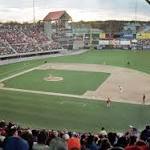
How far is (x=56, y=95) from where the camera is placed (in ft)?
123

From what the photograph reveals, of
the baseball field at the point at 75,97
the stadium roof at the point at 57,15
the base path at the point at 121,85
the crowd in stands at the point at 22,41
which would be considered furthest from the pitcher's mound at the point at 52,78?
the stadium roof at the point at 57,15

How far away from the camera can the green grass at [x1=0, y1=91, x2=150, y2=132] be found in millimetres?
27453

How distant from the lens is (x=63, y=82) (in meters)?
45.5

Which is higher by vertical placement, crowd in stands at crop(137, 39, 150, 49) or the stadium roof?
the stadium roof

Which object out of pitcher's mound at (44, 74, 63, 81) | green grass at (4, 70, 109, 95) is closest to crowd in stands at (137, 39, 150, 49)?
green grass at (4, 70, 109, 95)

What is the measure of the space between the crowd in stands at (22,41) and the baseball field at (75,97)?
19.6 metres

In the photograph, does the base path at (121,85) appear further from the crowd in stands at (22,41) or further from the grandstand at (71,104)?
the crowd in stands at (22,41)

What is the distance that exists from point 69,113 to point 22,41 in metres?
56.5

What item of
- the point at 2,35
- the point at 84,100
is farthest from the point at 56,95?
the point at 2,35

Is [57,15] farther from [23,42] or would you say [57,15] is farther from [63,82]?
[63,82]

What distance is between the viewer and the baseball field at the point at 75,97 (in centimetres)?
2827

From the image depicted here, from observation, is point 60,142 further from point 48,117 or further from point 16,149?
point 48,117

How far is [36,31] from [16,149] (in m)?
91.6

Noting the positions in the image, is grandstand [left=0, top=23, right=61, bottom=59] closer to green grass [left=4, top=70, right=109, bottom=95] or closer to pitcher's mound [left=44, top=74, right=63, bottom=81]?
green grass [left=4, top=70, right=109, bottom=95]
